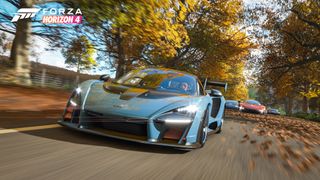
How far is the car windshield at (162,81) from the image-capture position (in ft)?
17.4

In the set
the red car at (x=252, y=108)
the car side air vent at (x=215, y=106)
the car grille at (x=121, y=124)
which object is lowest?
the car grille at (x=121, y=124)

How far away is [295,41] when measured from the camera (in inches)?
968

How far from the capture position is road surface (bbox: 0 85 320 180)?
9.17 feet

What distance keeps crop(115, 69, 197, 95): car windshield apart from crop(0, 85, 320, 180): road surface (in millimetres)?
1088

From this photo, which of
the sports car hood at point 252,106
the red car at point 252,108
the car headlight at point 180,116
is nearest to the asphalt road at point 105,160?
the car headlight at point 180,116

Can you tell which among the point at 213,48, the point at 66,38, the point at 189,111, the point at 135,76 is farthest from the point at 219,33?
the point at 189,111

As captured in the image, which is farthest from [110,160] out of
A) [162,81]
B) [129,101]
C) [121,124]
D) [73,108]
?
[162,81]

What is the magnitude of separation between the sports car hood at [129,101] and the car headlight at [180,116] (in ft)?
0.27

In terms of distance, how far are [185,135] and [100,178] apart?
1626 mm

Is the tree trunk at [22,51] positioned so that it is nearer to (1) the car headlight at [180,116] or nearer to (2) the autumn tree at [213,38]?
(1) the car headlight at [180,116]

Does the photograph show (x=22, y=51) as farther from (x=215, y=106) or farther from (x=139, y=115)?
(x=139, y=115)

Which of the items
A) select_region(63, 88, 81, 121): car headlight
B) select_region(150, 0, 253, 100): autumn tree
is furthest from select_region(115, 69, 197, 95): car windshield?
select_region(150, 0, 253, 100): autumn tree

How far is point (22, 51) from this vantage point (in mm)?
12031

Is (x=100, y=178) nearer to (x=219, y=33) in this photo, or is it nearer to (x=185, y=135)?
(x=185, y=135)
